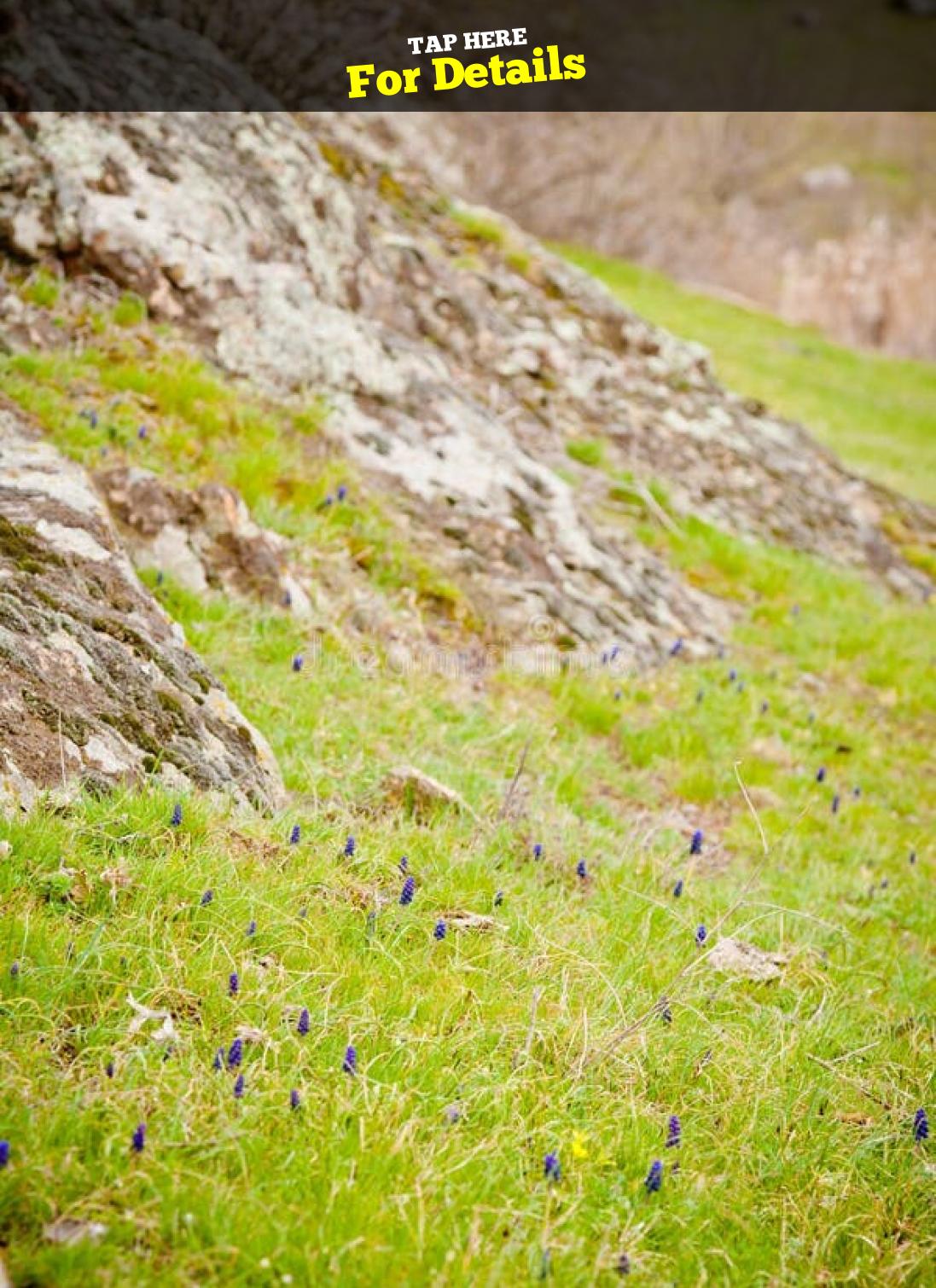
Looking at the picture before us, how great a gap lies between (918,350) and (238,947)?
102 feet

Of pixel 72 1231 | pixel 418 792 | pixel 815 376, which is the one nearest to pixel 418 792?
pixel 418 792

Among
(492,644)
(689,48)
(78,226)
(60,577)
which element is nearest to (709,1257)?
(60,577)

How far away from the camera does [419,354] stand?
8438mm

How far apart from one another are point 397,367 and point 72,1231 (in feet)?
22.4

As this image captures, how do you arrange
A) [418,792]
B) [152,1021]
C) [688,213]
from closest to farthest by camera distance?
[152,1021], [418,792], [688,213]

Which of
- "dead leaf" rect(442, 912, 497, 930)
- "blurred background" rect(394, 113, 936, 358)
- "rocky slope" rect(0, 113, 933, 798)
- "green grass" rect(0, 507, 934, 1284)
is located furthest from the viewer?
"blurred background" rect(394, 113, 936, 358)

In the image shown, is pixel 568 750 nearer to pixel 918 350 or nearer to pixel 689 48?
pixel 918 350

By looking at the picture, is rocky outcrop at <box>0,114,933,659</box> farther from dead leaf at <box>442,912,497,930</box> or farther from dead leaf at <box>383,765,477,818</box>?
dead leaf at <box>442,912,497,930</box>

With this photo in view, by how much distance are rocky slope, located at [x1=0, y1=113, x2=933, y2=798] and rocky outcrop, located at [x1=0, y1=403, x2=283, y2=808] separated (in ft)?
0.27

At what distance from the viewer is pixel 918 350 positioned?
28953 millimetres

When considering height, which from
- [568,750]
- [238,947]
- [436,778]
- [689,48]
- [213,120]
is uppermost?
[689,48]

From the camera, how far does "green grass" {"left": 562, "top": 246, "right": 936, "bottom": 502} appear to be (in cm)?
1836

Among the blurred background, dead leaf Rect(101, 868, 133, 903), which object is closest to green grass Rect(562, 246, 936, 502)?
the blurred background

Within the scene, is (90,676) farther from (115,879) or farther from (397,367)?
(397,367)
